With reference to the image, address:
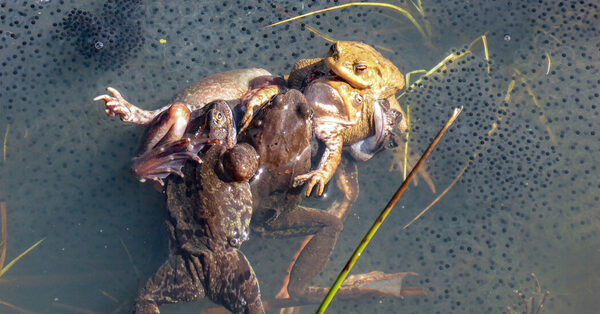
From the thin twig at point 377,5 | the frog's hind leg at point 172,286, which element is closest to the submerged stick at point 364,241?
the frog's hind leg at point 172,286

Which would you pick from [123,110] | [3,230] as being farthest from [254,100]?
[3,230]

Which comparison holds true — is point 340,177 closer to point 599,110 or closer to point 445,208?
point 445,208

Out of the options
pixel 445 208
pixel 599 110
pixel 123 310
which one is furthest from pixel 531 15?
pixel 123 310

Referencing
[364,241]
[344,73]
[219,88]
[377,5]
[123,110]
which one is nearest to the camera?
[364,241]

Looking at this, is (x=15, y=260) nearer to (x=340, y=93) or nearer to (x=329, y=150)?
(x=329, y=150)

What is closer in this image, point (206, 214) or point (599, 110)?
point (206, 214)

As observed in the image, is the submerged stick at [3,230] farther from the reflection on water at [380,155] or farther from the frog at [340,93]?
the frog at [340,93]

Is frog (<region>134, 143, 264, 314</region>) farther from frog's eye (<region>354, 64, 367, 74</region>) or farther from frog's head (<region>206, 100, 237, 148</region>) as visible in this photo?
frog's eye (<region>354, 64, 367, 74</region>)
